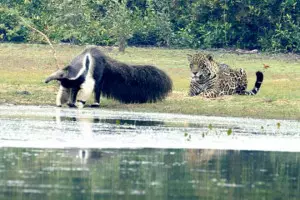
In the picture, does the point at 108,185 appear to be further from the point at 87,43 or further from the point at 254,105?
the point at 87,43

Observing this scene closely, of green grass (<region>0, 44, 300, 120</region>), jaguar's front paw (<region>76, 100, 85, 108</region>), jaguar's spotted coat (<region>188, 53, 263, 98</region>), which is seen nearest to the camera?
green grass (<region>0, 44, 300, 120</region>)

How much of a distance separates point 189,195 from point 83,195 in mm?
1280

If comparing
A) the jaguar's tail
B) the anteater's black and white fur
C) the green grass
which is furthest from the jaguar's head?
the jaguar's tail

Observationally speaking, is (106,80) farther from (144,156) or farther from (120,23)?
(120,23)

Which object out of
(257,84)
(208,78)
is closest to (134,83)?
(208,78)

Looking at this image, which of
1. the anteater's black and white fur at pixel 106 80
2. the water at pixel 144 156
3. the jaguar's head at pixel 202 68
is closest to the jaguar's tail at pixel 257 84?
the jaguar's head at pixel 202 68

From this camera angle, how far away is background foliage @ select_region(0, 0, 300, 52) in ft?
114

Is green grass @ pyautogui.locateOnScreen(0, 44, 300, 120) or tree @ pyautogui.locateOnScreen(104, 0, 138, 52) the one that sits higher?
tree @ pyautogui.locateOnScreen(104, 0, 138, 52)

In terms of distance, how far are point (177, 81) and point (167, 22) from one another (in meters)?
8.60

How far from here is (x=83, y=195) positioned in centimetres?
1200

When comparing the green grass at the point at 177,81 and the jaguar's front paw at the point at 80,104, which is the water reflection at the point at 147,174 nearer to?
the green grass at the point at 177,81

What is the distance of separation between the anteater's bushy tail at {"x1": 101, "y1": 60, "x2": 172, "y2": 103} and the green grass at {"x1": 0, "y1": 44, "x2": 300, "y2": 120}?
0.86ft

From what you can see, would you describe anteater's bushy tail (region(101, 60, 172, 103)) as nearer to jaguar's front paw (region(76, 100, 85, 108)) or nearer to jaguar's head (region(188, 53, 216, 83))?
jaguar's front paw (region(76, 100, 85, 108))

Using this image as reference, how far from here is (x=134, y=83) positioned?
24234 mm
